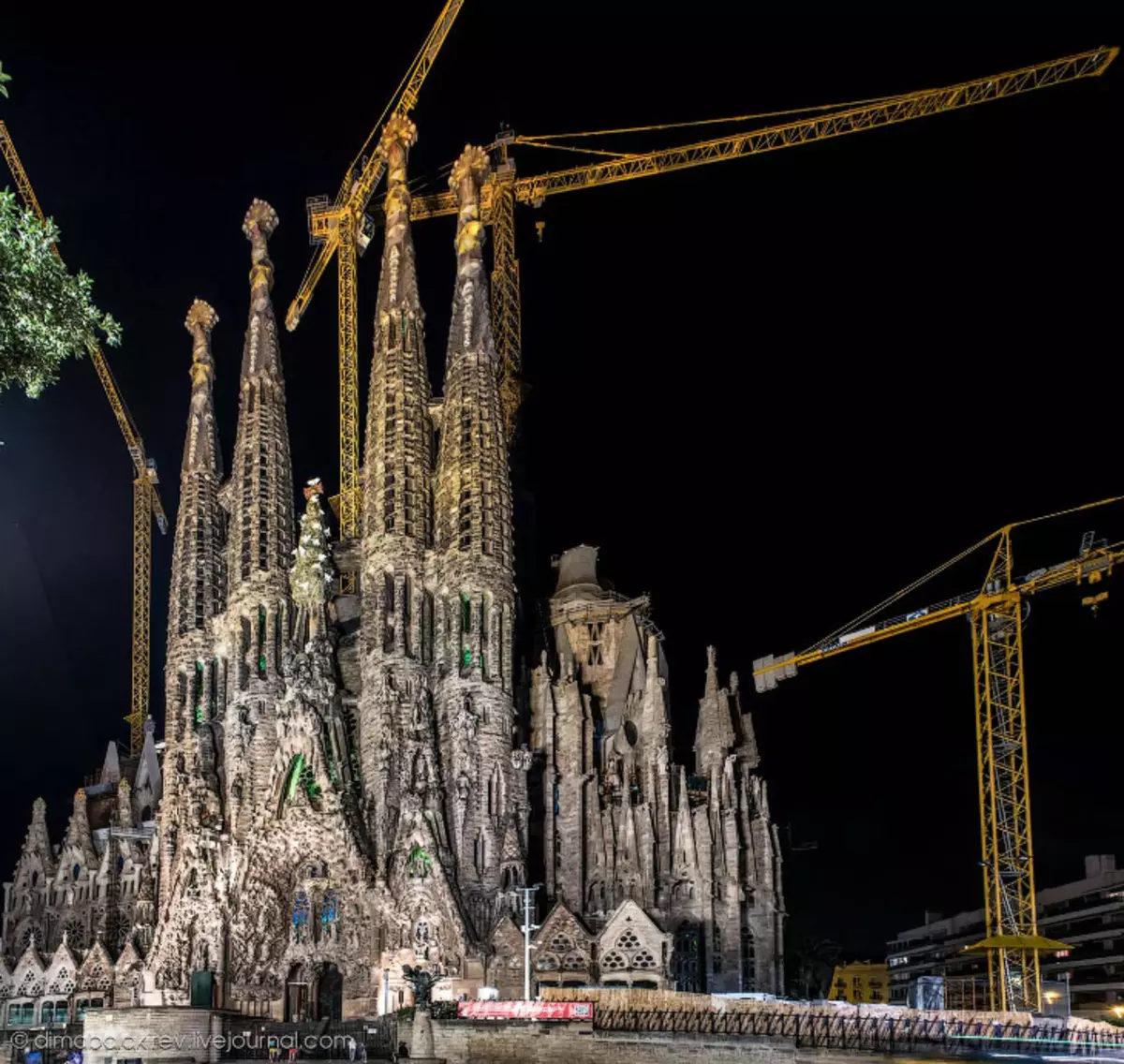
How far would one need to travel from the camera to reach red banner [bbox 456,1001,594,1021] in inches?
1905

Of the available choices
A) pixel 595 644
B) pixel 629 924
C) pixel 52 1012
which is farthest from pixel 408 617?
pixel 52 1012

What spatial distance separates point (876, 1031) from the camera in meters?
43.7

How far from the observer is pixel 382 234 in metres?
116

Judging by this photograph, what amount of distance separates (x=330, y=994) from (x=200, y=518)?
98.9ft

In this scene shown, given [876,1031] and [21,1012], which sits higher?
[876,1031]

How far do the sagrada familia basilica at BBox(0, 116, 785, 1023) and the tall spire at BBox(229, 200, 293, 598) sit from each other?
0.19 m

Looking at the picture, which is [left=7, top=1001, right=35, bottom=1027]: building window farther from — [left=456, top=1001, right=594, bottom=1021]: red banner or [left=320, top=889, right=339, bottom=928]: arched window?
[left=456, top=1001, right=594, bottom=1021]: red banner

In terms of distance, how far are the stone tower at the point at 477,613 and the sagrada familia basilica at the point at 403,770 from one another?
5.9 inches

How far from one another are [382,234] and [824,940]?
208 ft

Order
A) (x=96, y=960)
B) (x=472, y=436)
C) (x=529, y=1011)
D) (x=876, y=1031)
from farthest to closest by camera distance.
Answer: (x=96, y=960) → (x=472, y=436) → (x=529, y=1011) → (x=876, y=1031)

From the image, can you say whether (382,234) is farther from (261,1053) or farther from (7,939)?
(261,1053)

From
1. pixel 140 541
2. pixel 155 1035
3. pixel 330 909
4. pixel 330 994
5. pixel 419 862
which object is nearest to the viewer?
pixel 155 1035

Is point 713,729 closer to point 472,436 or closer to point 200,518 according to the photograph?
point 472,436

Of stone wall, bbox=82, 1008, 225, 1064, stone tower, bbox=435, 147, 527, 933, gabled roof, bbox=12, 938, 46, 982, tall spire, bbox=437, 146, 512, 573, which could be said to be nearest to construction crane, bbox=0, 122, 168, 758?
gabled roof, bbox=12, 938, 46, 982
